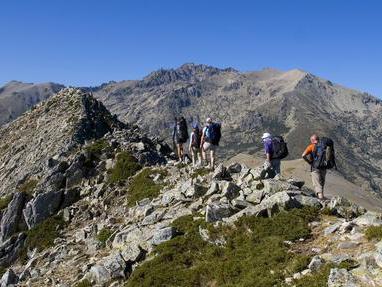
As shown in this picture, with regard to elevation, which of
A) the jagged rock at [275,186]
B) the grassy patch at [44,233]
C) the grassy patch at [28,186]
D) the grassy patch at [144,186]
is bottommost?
the grassy patch at [44,233]

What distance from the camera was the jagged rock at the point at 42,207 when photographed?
1481 inches

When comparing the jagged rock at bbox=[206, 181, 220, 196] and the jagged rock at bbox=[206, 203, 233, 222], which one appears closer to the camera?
the jagged rock at bbox=[206, 203, 233, 222]

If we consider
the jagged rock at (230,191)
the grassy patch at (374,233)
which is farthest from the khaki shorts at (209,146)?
the grassy patch at (374,233)

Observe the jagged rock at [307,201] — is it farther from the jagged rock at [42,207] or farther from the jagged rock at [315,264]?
the jagged rock at [42,207]

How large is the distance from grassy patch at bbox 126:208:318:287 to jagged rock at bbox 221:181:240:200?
300 cm

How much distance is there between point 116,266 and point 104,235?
5.94 m

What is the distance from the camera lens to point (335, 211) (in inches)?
859

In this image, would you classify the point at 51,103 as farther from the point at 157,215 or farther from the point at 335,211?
the point at 335,211

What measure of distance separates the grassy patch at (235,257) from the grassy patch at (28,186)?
23.4 metres

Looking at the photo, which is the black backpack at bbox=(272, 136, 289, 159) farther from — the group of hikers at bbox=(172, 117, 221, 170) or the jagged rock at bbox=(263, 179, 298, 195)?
the jagged rock at bbox=(263, 179, 298, 195)

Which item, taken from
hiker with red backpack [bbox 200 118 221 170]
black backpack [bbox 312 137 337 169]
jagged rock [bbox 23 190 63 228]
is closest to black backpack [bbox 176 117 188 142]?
hiker with red backpack [bbox 200 118 221 170]

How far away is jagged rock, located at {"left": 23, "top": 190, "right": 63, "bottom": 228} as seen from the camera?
37625 millimetres

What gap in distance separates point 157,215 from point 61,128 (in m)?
32.4

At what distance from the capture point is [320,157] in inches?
1038
